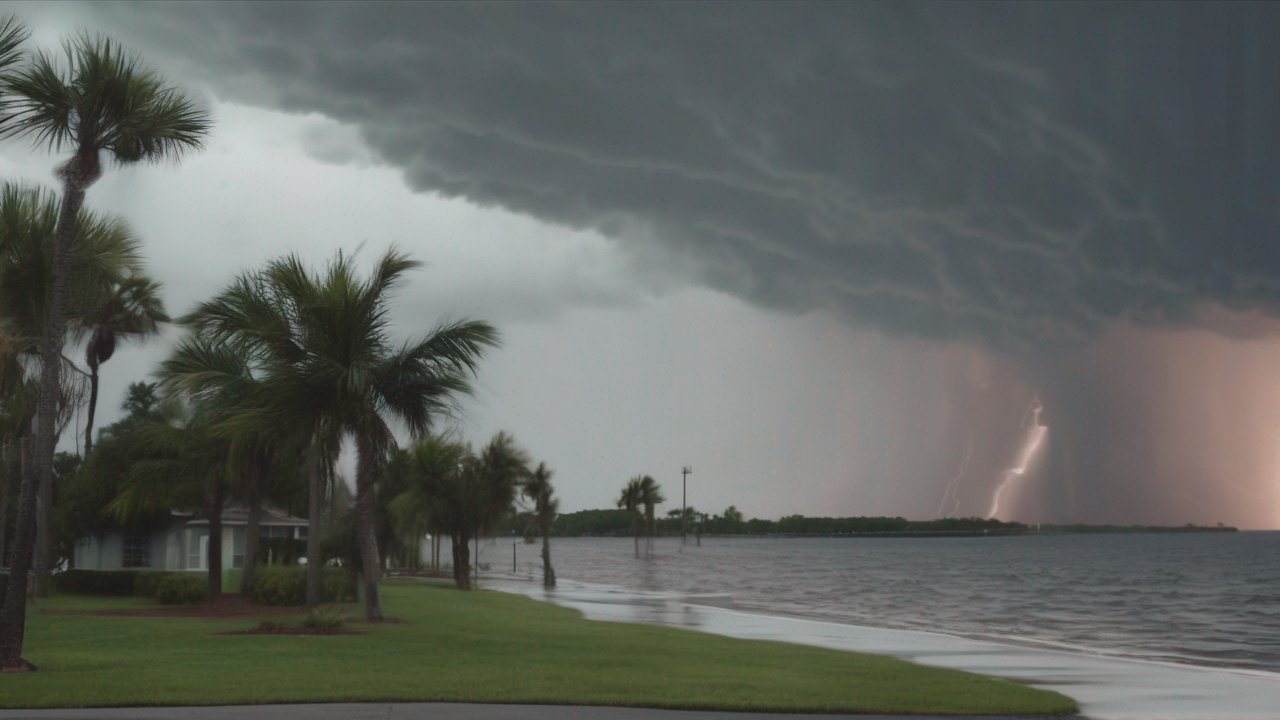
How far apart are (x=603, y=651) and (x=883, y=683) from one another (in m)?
5.42

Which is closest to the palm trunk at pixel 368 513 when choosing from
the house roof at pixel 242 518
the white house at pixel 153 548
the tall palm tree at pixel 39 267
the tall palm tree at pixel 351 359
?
the tall palm tree at pixel 351 359

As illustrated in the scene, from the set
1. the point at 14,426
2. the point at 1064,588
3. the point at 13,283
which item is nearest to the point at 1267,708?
the point at 13,283

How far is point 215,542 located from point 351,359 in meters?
13.1

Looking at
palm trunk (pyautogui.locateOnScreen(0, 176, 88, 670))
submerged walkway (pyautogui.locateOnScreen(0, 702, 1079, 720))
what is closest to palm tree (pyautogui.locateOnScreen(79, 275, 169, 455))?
palm trunk (pyautogui.locateOnScreen(0, 176, 88, 670))

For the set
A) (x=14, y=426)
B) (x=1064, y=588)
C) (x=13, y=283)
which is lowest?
(x=1064, y=588)

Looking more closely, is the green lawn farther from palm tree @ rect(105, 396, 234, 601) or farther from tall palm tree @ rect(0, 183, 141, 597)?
palm tree @ rect(105, 396, 234, 601)

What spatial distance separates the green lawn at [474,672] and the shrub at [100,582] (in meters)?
14.6

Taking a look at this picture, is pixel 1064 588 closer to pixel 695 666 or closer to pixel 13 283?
pixel 695 666

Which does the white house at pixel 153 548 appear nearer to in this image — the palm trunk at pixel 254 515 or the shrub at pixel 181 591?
the palm trunk at pixel 254 515

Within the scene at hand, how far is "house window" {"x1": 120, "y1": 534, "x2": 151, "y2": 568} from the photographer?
44.4 m

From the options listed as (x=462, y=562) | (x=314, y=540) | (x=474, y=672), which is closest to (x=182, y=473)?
(x=314, y=540)

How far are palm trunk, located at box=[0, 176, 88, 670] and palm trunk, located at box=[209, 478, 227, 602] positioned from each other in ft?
52.5

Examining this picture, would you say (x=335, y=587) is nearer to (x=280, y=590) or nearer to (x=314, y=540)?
(x=280, y=590)

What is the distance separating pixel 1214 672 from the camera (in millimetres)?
20609
